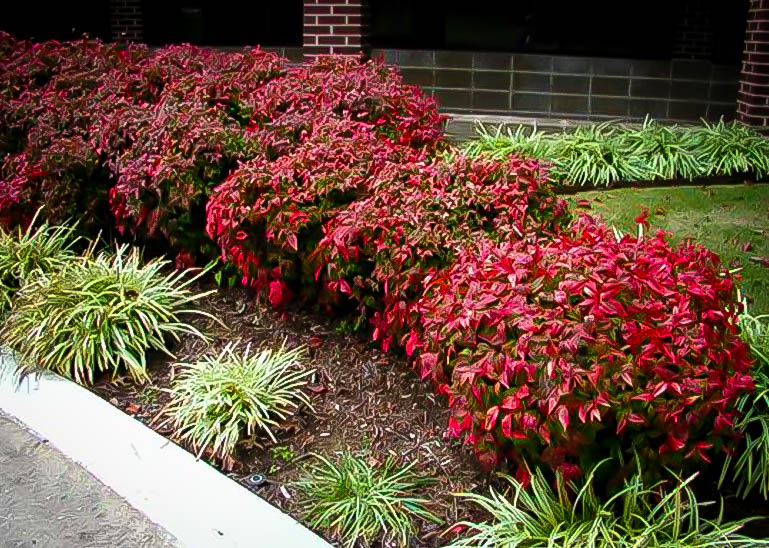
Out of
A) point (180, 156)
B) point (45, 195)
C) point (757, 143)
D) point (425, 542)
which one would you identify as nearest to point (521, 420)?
point (425, 542)

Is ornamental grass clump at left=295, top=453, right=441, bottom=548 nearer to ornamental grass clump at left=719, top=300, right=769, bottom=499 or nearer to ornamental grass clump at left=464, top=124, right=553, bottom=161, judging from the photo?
ornamental grass clump at left=719, top=300, right=769, bottom=499

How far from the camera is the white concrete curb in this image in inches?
150

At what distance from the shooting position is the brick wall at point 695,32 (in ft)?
36.4

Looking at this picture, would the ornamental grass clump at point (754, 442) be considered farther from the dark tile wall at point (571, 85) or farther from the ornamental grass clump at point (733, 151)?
the dark tile wall at point (571, 85)

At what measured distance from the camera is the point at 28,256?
Result: 627cm

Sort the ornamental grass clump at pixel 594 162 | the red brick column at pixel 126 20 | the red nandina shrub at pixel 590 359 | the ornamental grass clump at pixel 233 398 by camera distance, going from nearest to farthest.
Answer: the red nandina shrub at pixel 590 359 < the ornamental grass clump at pixel 233 398 < the ornamental grass clump at pixel 594 162 < the red brick column at pixel 126 20

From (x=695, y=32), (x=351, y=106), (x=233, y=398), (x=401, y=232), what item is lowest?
(x=233, y=398)

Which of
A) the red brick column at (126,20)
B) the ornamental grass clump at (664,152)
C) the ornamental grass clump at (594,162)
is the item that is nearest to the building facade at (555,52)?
the ornamental grass clump at (664,152)

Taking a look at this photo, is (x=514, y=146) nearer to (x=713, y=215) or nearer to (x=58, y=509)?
(x=713, y=215)

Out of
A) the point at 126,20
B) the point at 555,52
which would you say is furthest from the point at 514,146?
the point at 126,20

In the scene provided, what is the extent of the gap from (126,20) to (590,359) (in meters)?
12.4

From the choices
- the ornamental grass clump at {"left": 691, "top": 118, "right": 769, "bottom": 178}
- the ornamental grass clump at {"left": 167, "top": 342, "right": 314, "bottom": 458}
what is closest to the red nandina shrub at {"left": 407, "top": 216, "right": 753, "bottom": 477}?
the ornamental grass clump at {"left": 167, "top": 342, "right": 314, "bottom": 458}

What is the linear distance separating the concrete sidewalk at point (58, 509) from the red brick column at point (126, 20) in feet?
34.2

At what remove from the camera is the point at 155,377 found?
16.9 ft
